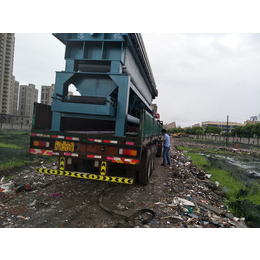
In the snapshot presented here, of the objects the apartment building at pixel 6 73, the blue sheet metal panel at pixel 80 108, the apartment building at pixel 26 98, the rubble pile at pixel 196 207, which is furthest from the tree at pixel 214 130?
the apartment building at pixel 26 98

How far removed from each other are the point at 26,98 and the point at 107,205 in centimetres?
8002

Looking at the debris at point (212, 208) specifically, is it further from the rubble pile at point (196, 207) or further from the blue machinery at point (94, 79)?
the blue machinery at point (94, 79)

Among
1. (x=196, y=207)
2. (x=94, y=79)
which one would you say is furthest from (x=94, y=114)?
(x=196, y=207)

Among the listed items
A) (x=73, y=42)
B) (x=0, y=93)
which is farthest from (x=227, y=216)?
(x=0, y=93)

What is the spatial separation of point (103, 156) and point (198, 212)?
2256 mm

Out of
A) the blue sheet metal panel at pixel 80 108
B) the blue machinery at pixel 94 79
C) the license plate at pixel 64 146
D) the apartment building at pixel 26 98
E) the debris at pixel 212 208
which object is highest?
the apartment building at pixel 26 98

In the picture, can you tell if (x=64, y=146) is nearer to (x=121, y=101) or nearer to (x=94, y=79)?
(x=121, y=101)

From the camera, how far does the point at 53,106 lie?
396cm

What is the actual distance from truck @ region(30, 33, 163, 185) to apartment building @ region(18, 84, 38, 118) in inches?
3043

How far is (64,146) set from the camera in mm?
3875

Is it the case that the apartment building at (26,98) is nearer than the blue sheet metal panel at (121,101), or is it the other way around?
the blue sheet metal panel at (121,101)

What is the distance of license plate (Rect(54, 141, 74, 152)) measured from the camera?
3.83 m

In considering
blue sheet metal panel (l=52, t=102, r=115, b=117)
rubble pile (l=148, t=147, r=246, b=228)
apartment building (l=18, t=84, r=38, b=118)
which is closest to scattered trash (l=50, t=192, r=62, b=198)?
blue sheet metal panel (l=52, t=102, r=115, b=117)

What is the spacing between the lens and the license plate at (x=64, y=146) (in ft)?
12.6
